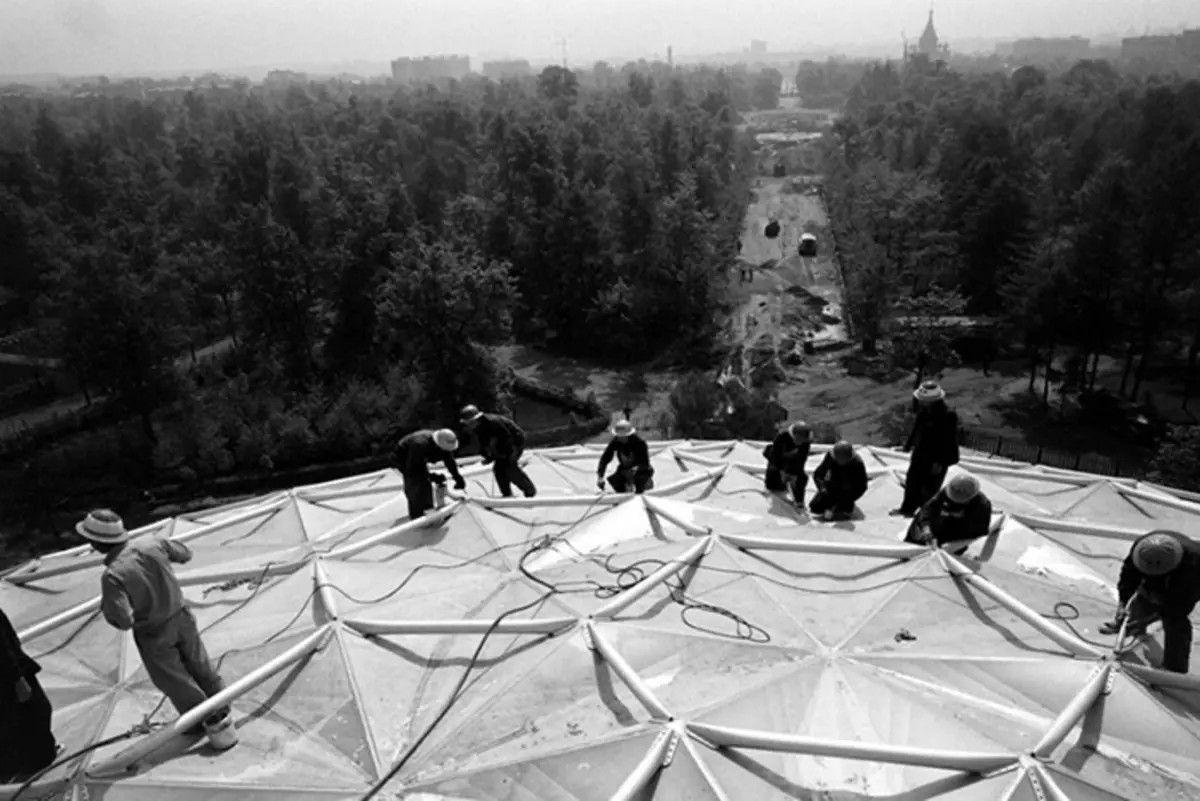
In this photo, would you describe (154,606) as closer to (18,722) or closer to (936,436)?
(18,722)

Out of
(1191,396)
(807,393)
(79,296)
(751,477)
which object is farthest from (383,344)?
(1191,396)

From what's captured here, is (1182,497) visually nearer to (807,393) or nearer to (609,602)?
(609,602)

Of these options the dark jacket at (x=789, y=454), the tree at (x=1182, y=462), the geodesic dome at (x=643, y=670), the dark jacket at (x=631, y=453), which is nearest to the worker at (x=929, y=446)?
the geodesic dome at (x=643, y=670)

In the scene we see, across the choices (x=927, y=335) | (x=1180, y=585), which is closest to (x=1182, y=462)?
(x=927, y=335)

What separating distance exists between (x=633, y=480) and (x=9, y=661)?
10.6 metres

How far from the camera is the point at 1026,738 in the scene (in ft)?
24.8

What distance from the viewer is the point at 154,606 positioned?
25.8 ft

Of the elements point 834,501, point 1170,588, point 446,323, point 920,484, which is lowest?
point 446,323

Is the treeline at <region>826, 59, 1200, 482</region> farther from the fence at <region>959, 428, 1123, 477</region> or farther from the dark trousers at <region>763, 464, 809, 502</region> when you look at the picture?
the dark trousers at <region>763, 464, 809, 502</region>

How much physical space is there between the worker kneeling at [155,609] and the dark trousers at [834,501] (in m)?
9.99

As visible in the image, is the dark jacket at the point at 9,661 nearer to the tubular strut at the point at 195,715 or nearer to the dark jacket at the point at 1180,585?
the tubular strut at the point at 195,715

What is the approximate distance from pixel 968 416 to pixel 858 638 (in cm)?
3346

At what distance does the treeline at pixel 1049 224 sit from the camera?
36719 mm

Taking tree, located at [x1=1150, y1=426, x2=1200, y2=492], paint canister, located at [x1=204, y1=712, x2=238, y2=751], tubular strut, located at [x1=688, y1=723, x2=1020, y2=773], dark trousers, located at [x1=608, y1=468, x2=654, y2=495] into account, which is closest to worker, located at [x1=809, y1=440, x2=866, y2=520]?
dark trousers, located at [x1=608, y1=468, x2=654, y2=495]
